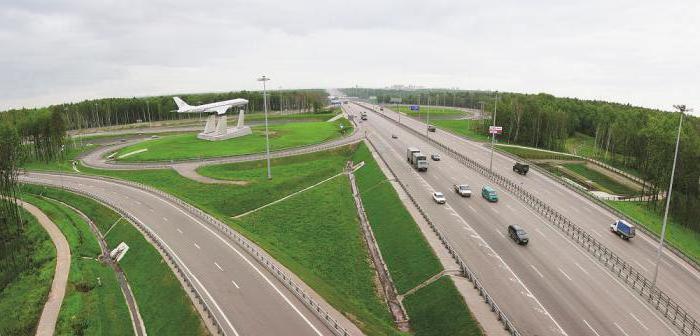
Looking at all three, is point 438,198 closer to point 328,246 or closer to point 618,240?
point 328,246

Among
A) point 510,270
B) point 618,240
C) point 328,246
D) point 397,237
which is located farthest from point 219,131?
point 618,240

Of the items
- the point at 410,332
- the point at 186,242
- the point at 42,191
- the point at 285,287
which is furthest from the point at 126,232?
the point at 410,332

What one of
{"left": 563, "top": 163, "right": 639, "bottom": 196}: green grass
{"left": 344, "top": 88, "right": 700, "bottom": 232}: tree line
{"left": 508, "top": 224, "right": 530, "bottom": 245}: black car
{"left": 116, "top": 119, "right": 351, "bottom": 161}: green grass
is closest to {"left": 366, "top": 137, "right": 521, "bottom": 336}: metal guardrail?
{"left": 508, "top": 224, "right": 530, "bottom": 245}: black car

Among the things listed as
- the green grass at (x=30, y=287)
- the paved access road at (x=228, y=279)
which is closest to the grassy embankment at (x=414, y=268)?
the paved access road at (x=228, y=279)

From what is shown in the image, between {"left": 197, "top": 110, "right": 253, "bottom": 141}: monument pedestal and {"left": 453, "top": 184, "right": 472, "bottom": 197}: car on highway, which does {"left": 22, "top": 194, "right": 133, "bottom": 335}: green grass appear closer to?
{"left": 453, "top": 184, "right": 472, "bottom": 197}: car on highway

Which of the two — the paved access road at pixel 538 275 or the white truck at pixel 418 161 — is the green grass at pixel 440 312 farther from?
the white truck at pixel 418 161
